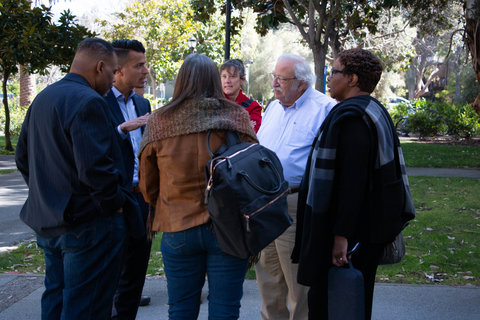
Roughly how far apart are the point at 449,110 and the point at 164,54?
1529 centimetres

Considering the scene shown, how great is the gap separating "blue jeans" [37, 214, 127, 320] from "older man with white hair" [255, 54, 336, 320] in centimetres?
122

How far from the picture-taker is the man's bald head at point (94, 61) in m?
2.78

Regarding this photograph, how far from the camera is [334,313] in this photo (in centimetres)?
256

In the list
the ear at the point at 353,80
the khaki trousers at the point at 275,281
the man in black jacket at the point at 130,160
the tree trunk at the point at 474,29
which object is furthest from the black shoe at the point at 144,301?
the tree trunk at the point at 474,29

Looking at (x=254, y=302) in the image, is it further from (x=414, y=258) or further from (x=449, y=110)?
(x=449, y=110)

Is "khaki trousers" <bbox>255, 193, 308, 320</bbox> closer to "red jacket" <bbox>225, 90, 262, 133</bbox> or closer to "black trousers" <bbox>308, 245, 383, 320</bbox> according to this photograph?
"black trousers" <bbox>308, 245, 383, 320</bbox>

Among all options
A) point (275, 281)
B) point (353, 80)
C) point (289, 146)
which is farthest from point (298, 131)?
point (275, 281)

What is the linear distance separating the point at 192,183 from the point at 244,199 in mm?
355

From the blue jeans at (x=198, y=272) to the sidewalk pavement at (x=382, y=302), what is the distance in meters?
1.38

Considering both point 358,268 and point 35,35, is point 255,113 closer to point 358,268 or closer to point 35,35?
point 358,268

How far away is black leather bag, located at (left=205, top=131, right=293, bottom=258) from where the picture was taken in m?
2.41

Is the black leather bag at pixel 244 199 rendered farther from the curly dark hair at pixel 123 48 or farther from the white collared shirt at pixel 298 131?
the curly dark hair at pixel 123 48

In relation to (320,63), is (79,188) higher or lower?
lower

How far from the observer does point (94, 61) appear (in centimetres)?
278
